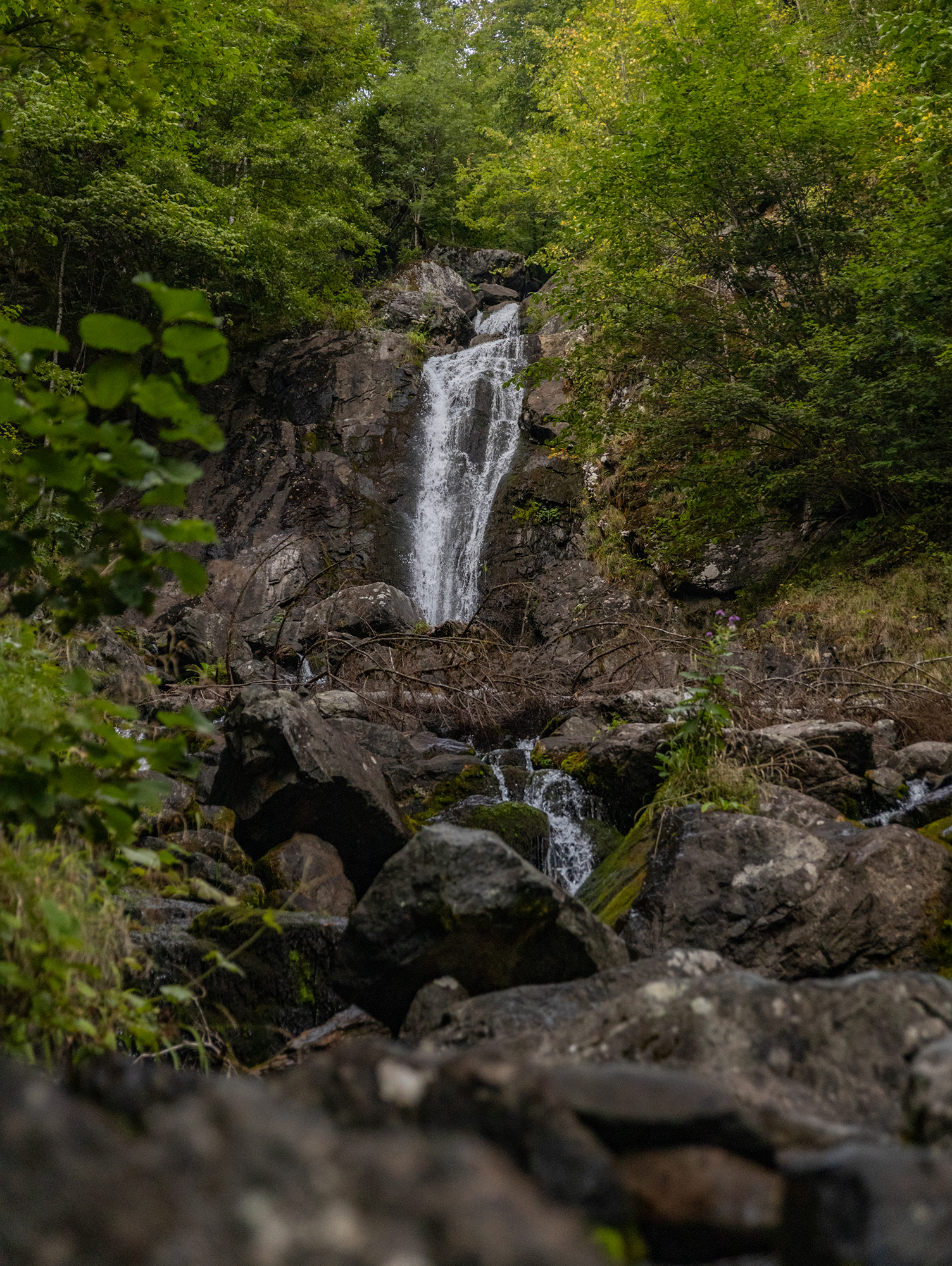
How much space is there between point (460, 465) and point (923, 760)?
43.2 feet

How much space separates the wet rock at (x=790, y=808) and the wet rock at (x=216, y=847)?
3622mm

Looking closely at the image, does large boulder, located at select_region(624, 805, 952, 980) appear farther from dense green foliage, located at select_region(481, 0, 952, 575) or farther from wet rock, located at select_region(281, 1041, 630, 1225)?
dense green foliage, located at select_region(481, 0, 952, 575)

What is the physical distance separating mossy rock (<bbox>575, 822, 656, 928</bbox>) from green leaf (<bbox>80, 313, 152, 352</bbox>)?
13.2ft

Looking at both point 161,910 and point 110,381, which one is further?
point 161,910

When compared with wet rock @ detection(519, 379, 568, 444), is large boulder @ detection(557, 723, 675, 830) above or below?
below

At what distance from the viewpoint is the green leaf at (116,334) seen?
157 centimetres

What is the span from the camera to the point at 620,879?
17.5ft

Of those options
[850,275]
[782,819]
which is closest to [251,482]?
[850,275]

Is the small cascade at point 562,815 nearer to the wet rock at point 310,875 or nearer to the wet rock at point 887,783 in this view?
the wet rock at point 310,875

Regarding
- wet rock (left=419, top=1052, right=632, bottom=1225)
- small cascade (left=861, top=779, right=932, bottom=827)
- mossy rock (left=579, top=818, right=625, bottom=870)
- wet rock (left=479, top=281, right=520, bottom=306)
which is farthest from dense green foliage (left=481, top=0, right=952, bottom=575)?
wet rock (left=479, top=281, right=520, bottom=306)

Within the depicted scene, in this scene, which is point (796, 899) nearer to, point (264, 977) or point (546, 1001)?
point (546, 1001)

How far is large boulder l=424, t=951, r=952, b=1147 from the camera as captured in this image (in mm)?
1630

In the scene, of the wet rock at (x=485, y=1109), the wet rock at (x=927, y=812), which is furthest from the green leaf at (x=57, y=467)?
the wet rock at (x=927, y=812)

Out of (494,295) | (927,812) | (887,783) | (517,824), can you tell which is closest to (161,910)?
(517,824)
